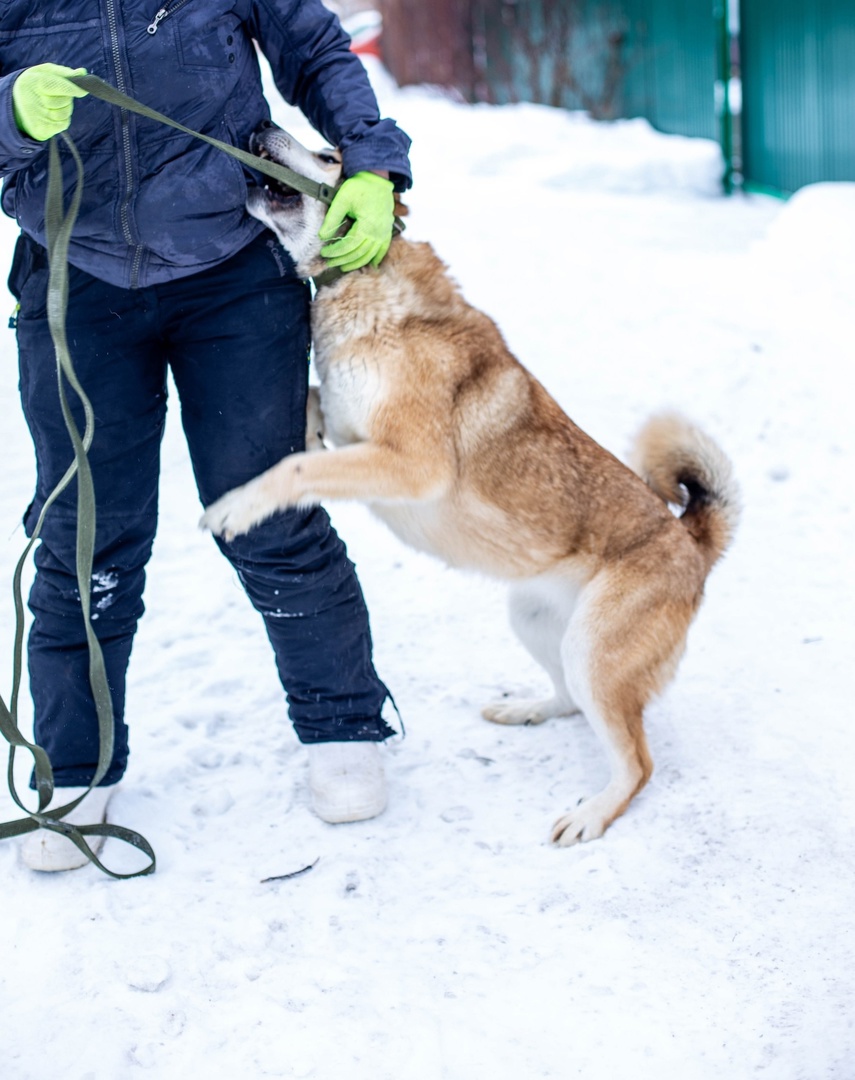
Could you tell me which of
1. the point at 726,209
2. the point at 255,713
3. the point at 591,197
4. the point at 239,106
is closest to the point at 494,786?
the point at 255,713

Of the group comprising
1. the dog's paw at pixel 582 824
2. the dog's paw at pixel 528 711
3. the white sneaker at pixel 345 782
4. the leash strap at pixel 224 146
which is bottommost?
the dog's paw at pixel 528 711

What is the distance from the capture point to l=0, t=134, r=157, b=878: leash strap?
189 centimetres

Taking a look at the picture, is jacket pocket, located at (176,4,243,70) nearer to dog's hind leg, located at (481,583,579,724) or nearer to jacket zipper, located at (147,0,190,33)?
jacket zipper, located at (147,0,190,33)

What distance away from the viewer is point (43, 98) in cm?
176

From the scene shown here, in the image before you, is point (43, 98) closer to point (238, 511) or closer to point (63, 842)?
point (238, 511)

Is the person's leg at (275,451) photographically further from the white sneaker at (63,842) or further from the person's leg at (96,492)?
the white sneaker at (63,842)

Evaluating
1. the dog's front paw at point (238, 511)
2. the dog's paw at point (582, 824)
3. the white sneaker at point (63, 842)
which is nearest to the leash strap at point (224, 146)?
the dog's front paw at point (238, 511)

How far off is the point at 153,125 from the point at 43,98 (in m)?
0.26

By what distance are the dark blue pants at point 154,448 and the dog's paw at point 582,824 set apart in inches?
24.6

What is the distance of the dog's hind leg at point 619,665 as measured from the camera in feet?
8.17

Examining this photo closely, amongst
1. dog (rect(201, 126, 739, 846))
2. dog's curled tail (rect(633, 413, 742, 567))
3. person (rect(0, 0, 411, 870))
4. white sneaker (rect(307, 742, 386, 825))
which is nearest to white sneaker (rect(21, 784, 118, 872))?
person (rect(0, 0, 411, 870))

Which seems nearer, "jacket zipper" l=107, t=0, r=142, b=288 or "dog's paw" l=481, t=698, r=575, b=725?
"jacket zipper" l=107, t=0, r=142, b=288

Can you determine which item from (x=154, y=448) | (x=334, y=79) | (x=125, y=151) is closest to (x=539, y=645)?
(x=154, y=448)

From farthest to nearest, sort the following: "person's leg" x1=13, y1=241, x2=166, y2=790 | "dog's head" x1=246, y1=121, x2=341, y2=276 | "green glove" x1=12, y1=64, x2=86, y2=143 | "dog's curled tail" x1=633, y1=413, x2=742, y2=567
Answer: "dog's curled tail" x1=633, y1=413, x2=742, y2=567, "dog's head" x1=246, y1=121, x2=341, y2=276, "person's leg" x1=13, y1=241, x2=166, y2=790, "green glove" x1=12, y1=64, x2=86, y2=143
